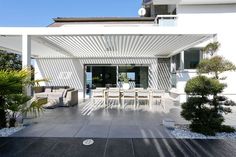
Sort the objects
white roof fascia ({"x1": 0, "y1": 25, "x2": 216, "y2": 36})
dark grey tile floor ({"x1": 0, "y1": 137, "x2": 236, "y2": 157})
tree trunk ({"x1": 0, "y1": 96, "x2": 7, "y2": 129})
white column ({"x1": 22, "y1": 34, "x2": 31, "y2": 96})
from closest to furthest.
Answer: dark grey tile floor ({"x1": 0, "y1": 137, "x2": 236, "y2": 157}), tree trunk ({"x1": 0, "y1": 96, "x2": 7, "y2": 129}), white column ({"x1": 22, "y1": 34, "x2": 31, "y2": 96}), white roof fascia ({"x1": 0, "y1": 25, "x2": 216, "y2": 36})

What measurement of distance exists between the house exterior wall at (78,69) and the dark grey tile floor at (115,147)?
12.0 metres

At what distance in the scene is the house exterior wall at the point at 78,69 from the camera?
17344mm

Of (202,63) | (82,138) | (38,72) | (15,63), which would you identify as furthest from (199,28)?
(15,63)

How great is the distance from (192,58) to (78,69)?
29.3 ft

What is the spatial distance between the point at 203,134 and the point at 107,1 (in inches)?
857

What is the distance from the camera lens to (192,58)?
1395cm

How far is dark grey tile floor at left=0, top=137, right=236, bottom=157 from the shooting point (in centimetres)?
460

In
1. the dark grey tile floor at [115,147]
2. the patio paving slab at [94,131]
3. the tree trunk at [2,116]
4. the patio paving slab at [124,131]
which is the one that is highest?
the tree trunk at [2,116]

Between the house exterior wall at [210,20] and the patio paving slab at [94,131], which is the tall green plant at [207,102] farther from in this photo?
the house exterior wall at [210,20]

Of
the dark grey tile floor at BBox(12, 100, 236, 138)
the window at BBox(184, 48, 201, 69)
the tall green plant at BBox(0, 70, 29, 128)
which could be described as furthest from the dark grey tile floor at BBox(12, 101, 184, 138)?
the window at BBox(184, 48, 201, 69)

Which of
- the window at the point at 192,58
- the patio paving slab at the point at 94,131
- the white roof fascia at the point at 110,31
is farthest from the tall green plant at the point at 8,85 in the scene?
the window at the point at 192,58

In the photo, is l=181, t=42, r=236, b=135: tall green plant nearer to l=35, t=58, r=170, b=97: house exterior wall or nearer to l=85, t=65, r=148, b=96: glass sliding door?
l=35, t=58, r=170, b=97: house exterior wall

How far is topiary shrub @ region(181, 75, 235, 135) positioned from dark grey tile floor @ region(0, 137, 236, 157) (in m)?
0.73

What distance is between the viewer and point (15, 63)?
26078mm
